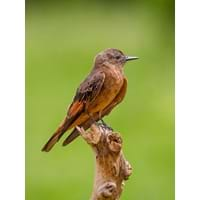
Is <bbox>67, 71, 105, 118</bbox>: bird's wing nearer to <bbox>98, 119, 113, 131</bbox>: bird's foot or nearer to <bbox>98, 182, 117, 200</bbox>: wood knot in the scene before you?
<bbox>98, 119, 113, 131</bbox>: bird's foot

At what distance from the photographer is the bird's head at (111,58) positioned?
3.38 metres

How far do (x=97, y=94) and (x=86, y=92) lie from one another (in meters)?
0.04

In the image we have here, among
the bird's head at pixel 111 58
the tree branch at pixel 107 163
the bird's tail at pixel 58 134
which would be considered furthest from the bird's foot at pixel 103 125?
the bird's head at pixel 111 58

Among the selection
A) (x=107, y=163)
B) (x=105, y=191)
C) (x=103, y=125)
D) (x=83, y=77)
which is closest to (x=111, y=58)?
(x=83, y=77)

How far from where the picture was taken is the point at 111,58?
11.1 feet

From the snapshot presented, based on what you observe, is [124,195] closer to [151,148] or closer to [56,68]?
[151,148]

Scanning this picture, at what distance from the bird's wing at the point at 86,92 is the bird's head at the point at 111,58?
45 mm

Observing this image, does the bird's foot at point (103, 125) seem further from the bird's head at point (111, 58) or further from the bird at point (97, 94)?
the bird's head at point (111, 58)

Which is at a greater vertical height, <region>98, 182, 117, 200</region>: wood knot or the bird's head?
the bird's head

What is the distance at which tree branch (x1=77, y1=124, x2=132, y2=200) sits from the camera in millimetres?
3389

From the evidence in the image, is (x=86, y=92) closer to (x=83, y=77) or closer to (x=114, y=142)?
(x=83, y=77)

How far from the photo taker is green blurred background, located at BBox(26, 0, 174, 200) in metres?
3.37

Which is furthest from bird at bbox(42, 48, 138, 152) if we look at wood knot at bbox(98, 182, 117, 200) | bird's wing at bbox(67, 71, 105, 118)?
wood knot at bbox(98, 182, 117, 200)

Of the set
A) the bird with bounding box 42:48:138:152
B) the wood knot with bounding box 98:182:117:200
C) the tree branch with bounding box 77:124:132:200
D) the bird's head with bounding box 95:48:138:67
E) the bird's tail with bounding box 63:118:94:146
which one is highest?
the bird's head with bounding box 95:48:138:67
